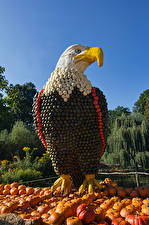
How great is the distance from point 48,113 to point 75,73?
82cm

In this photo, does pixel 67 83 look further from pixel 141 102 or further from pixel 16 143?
pixel 141 102

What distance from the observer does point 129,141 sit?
26.0 feet

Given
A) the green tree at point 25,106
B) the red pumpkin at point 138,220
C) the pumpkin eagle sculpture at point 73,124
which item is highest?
the green tree at point 25,106

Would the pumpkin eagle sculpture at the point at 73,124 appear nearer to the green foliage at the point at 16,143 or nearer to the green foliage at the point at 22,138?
the green foliage at the point at 16,143

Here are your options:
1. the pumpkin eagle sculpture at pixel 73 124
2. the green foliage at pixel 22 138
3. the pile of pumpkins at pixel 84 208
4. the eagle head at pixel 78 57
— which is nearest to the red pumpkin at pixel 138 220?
the pile of pumpkins at pixel 84 208

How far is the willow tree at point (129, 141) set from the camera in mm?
7500

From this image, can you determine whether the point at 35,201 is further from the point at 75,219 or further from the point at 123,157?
the point at 123,157

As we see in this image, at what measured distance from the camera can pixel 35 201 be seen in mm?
2367

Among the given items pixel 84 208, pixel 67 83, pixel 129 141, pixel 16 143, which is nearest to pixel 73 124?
pixel 67 83

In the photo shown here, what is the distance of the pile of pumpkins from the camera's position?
159cm

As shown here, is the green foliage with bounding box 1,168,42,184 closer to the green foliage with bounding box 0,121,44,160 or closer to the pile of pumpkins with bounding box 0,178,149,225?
the pile of pumpkins with bounding box 0,178,149,225

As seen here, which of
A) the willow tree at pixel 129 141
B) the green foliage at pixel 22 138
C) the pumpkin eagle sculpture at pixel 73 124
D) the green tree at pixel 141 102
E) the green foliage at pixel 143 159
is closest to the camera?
the pumpkin eagle sculpture at pixel 73 124

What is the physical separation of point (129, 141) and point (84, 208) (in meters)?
6.73

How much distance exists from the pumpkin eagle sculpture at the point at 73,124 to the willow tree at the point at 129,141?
5.23 metres
